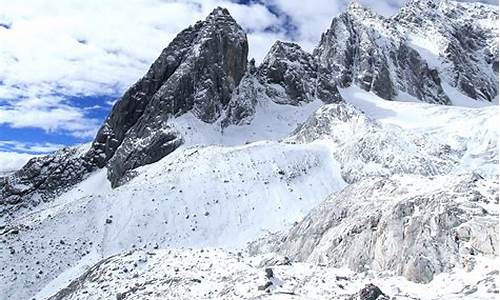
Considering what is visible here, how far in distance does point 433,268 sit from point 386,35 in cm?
12464

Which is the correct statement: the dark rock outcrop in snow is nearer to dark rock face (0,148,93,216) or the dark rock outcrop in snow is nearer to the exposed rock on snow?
dark rock face (0,148,93,216)

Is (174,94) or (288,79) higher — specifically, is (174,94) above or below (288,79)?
below

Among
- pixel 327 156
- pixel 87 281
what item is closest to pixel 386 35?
pixel 327 156

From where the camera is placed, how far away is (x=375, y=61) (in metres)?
130

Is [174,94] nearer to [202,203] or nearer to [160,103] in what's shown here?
[160,103]

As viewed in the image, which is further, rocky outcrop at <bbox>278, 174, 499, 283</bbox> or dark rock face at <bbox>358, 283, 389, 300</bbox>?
rocky outcrop at <bbox>278, 174, 499, 283</bbox>

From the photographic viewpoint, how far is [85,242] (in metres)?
55.2

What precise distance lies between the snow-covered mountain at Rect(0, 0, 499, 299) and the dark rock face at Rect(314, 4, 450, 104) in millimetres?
459

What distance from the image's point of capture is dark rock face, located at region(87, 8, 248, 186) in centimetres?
8438

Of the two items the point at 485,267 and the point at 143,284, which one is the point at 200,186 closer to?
the point at 143,284

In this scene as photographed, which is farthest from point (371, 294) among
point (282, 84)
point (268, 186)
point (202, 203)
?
point (282, 84)

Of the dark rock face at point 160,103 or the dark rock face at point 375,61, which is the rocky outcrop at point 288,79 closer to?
the dark rock face at point 160,103

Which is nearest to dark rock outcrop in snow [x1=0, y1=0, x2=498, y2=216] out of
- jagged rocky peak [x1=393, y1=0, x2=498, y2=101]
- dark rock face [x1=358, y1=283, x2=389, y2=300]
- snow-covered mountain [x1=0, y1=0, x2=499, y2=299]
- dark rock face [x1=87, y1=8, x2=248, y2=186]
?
dark rock face [x1=87, y1=8, x2=248, y2=186]

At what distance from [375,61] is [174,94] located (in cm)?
5609
